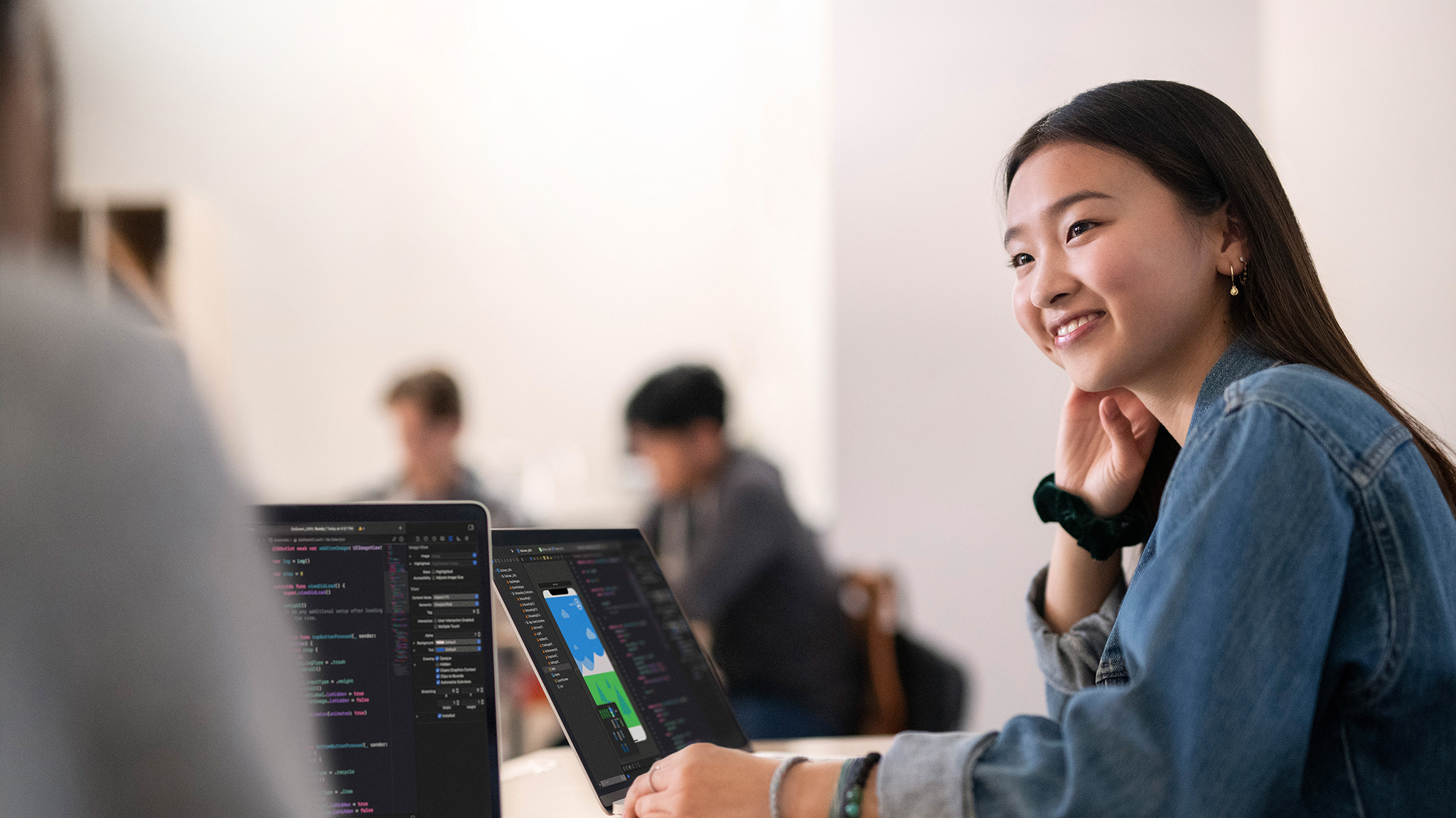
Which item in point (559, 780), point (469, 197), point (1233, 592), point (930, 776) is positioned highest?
point (1233, 592)

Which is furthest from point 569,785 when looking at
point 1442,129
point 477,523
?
point 1442,129

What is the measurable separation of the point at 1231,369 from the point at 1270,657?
1.09 ft

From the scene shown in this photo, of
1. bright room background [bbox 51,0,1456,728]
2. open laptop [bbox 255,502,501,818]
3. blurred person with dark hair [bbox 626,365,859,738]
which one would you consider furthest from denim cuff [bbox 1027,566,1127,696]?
bright room background [bbox 51,0,1456,728]

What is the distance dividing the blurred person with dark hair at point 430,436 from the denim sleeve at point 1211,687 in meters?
2.69

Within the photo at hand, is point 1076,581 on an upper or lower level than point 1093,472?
lower

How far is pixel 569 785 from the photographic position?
1.11 metres

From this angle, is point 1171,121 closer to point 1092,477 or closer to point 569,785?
point 1092,477

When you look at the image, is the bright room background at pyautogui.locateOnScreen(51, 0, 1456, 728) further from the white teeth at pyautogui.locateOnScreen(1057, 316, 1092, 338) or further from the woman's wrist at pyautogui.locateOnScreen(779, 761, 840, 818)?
the woman's wrist at pyautogui.locateOnScreen(779, 761, 840, 818)

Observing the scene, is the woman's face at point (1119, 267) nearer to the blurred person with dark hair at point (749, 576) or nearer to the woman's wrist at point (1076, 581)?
the woman's wrist at point (1076, 581)

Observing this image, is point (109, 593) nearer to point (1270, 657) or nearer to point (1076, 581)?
point (1270, 657)

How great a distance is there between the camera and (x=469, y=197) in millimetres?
4645

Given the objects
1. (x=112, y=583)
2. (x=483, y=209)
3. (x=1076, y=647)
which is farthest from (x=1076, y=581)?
(x=483, y=209)

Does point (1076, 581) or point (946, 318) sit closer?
point (1076, 581)

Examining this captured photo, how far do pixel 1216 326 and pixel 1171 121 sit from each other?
20 centimetres
